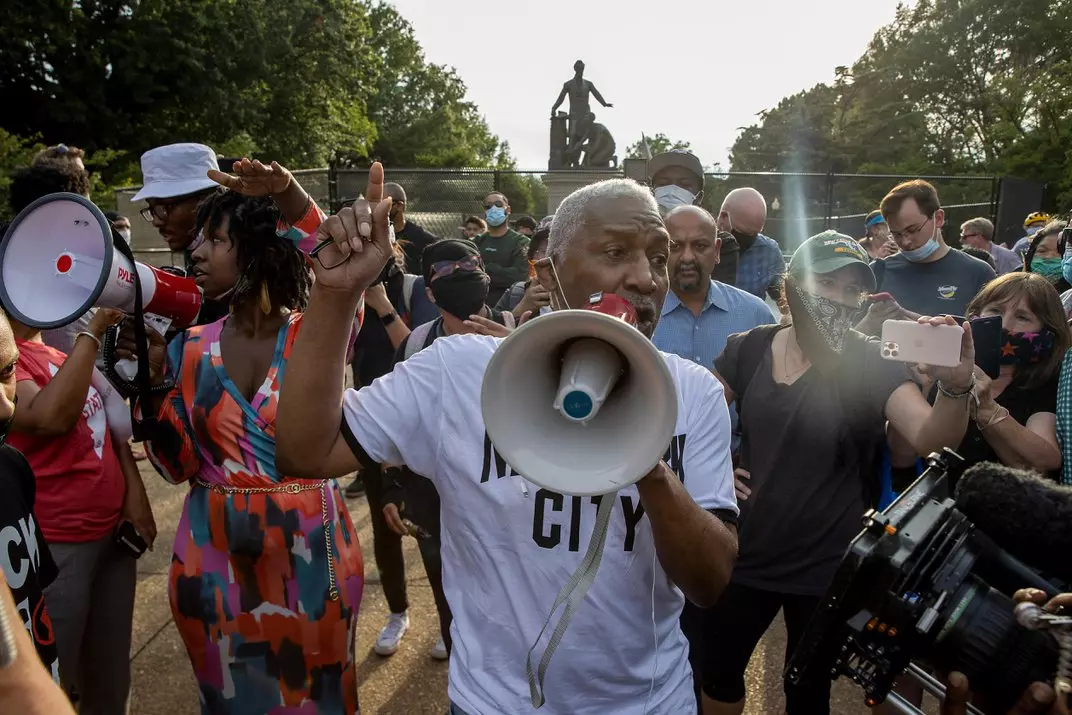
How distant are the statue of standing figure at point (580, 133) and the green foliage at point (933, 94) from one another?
15511 millimetres

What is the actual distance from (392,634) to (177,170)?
2431mm

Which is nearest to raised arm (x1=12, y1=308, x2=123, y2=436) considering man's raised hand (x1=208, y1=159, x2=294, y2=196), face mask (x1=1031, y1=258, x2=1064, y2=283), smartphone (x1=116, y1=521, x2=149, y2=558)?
smartphone (x1=116, y1=521, x2=149, y2=558)

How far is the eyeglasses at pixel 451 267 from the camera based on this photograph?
→ 3184 mm

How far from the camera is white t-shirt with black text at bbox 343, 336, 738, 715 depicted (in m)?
1.51

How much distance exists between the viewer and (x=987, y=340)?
2.58 metres

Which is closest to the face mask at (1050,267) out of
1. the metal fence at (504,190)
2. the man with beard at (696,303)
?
the man with beard at (696,303)

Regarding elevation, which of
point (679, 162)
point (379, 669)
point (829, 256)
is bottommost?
point (379, 669)

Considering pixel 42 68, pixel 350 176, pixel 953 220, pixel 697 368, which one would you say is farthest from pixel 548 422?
pixel 42 68

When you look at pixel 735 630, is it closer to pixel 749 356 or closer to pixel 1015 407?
pixel 749 356

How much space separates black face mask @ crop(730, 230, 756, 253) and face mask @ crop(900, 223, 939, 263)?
3.28ft

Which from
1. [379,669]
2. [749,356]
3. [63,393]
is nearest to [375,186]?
[63,393]

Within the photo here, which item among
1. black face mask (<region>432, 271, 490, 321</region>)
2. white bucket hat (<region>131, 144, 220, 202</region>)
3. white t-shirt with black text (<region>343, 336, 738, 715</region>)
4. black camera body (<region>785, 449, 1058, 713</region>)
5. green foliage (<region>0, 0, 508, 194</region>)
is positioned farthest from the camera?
green foliage (<region>0, 0, 508, 194</region>)

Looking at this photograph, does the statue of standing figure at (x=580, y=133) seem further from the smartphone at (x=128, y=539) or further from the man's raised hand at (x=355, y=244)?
the man's raised hand at (x=355, y=244)

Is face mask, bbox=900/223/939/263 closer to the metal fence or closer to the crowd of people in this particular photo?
the crowd of people
